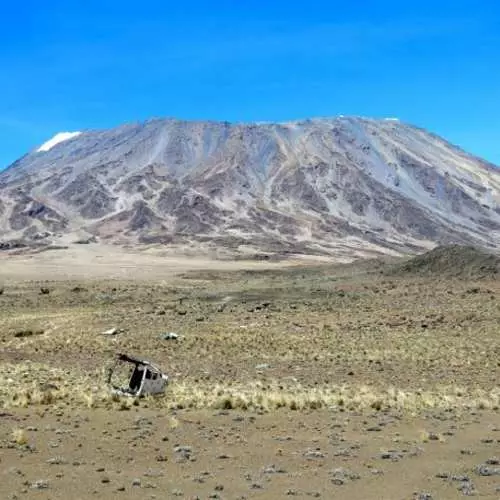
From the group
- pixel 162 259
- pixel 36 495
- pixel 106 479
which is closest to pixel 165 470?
pixel 106 479

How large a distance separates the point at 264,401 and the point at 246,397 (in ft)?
2.79

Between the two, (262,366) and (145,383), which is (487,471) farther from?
(262,366)

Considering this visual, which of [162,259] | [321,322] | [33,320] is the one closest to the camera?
[321,322]

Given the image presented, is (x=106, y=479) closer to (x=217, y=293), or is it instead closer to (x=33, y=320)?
(x=33, y=320)

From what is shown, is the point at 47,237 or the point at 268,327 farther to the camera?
the point at 47,237

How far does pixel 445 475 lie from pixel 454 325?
1079 inches

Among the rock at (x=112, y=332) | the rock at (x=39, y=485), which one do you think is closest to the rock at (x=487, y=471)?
the rock at (x=39, y=485)

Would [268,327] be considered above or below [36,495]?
above

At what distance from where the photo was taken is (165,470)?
13.7m

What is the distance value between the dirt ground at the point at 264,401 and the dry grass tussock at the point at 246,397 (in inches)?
2.6

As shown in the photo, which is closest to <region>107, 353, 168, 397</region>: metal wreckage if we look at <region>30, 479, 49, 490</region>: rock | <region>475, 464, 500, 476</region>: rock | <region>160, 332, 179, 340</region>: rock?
<region>30, 479, 49, 490</region>: rock

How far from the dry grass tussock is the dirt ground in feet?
0.22

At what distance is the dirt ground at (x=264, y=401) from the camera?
43.3 feet

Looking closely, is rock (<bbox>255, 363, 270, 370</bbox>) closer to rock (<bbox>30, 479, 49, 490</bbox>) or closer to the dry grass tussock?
the dry grass tussock
